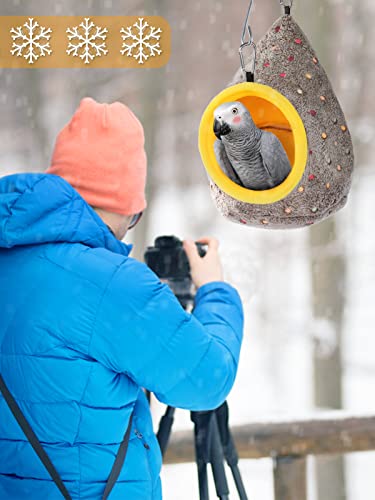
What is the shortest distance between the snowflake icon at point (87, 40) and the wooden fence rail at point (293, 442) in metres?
1.65

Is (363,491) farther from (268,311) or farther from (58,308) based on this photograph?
(58,308)

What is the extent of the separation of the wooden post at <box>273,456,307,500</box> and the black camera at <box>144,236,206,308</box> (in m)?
0.66

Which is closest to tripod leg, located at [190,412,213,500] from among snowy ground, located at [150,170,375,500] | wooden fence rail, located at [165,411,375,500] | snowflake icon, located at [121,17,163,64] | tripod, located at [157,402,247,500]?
tripod, located at [157,402,247,500]

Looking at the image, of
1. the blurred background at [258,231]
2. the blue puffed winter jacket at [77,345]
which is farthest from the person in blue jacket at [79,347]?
the blurred background at [258,231]

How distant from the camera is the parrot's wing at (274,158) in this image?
0.88 meters

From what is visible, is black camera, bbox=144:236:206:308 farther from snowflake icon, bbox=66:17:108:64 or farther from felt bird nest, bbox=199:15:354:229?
snowflake icon, bbox=66:17:108:64

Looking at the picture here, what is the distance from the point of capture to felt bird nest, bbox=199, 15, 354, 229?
87 cm

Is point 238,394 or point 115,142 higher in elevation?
point 115,142

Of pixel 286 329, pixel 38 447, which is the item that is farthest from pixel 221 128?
pixel 286 329

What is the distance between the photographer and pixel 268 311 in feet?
10.6

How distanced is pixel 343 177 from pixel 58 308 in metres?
0.44

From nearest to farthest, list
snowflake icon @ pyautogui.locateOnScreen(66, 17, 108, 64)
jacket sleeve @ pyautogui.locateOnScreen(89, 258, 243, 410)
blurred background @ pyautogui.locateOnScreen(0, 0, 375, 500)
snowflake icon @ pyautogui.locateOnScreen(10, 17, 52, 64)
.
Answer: jacket sleeve @ pyautogui.locateOnScreen(89, 258, 243, 410) → snowflake icon @ pyautogui.locateOnScreen(10, 17, 52, 64) → snowflake icon @ pyautogui.locateOnScreen(66, 17, 108, 64) → blurred background @ pyautogui.locateOnScreen(0, 0, 375, 500)

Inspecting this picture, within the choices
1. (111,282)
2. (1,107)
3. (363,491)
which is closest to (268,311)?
(363,491)

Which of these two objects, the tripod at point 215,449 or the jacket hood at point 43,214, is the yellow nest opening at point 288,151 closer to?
the jacket hood at point 43,214
